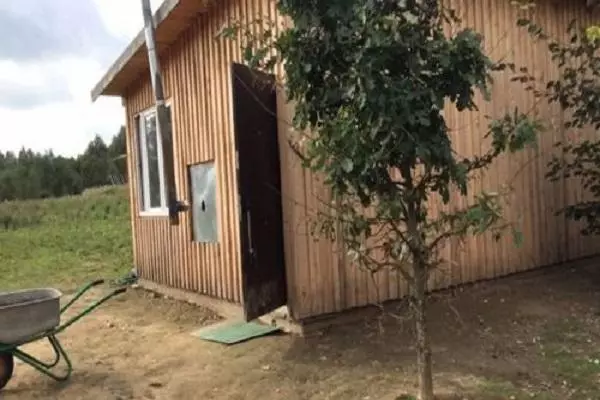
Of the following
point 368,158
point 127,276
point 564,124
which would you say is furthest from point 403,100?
point 127,276

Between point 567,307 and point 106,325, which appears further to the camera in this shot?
point 106,325

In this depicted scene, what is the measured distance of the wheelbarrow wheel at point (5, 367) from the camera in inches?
208

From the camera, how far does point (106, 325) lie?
778 cm

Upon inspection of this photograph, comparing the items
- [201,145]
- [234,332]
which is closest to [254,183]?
[234,332]

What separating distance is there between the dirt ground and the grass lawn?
204 inches

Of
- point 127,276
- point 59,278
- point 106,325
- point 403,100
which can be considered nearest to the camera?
point 403,100

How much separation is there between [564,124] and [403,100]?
17.3ft

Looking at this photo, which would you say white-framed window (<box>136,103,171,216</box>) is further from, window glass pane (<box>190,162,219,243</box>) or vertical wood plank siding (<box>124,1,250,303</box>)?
window glass pane (<box>190,162,219,243</box>)

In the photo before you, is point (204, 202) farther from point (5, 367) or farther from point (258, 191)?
point (5, 367)

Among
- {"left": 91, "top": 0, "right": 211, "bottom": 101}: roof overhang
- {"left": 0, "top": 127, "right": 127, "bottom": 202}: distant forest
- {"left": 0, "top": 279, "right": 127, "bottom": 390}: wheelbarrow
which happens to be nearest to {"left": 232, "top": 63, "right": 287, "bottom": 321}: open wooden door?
{"left": 0, "top": 279, "right": 127, "bottom": 390}: wheelbarrow

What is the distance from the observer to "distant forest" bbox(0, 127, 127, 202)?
36969 mm

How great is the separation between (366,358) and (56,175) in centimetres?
3701

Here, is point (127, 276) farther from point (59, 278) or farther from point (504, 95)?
point (504, 95)

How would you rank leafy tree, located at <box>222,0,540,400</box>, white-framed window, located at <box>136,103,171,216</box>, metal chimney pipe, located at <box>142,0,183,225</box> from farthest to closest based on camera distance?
white-framed window, located at <box>136,103,171,216</box> < metal chimney pipe, located at <box>142,0,183,225</box> < leafy tree, located at <box>222,0,540,400</box>
